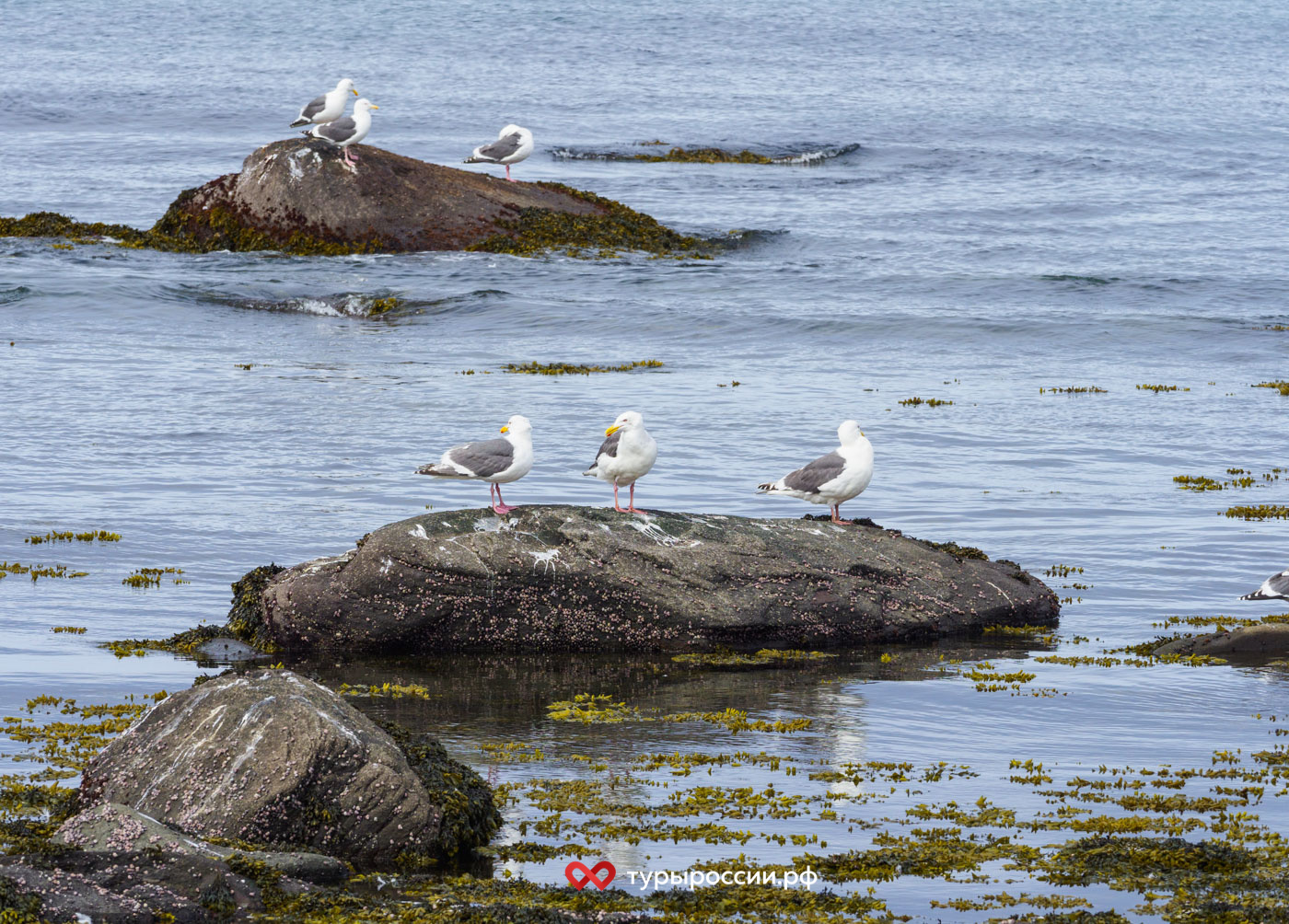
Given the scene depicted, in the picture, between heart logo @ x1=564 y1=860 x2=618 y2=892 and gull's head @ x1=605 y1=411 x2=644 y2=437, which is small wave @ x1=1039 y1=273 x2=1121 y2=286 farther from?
heart logo @ x1=564 y1=860 x2=618 y2=892

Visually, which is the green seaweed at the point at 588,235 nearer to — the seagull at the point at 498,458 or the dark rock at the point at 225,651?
the seagull at the point at 498,458

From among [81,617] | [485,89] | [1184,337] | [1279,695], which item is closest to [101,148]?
[485,89]

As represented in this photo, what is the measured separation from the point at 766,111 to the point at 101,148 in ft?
91.0

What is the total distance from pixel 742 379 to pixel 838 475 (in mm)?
11872

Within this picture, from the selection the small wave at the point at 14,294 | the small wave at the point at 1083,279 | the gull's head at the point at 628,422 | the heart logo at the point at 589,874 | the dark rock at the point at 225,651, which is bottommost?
the heart logo at the point at 589,874

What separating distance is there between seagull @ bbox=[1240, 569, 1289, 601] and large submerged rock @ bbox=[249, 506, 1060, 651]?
2.39 meters

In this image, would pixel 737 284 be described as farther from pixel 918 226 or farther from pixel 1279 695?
pixel 1279 695


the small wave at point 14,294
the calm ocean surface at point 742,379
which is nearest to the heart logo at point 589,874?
the calm ocean surface at point 742,379

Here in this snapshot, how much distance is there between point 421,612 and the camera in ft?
41.0

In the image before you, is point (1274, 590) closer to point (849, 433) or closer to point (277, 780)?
point (849, 433)

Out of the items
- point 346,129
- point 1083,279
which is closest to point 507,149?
point 346,129

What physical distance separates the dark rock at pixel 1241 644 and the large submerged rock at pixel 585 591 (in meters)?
1.71

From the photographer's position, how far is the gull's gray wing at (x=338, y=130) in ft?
97.9

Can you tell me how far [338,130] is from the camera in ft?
98.1
